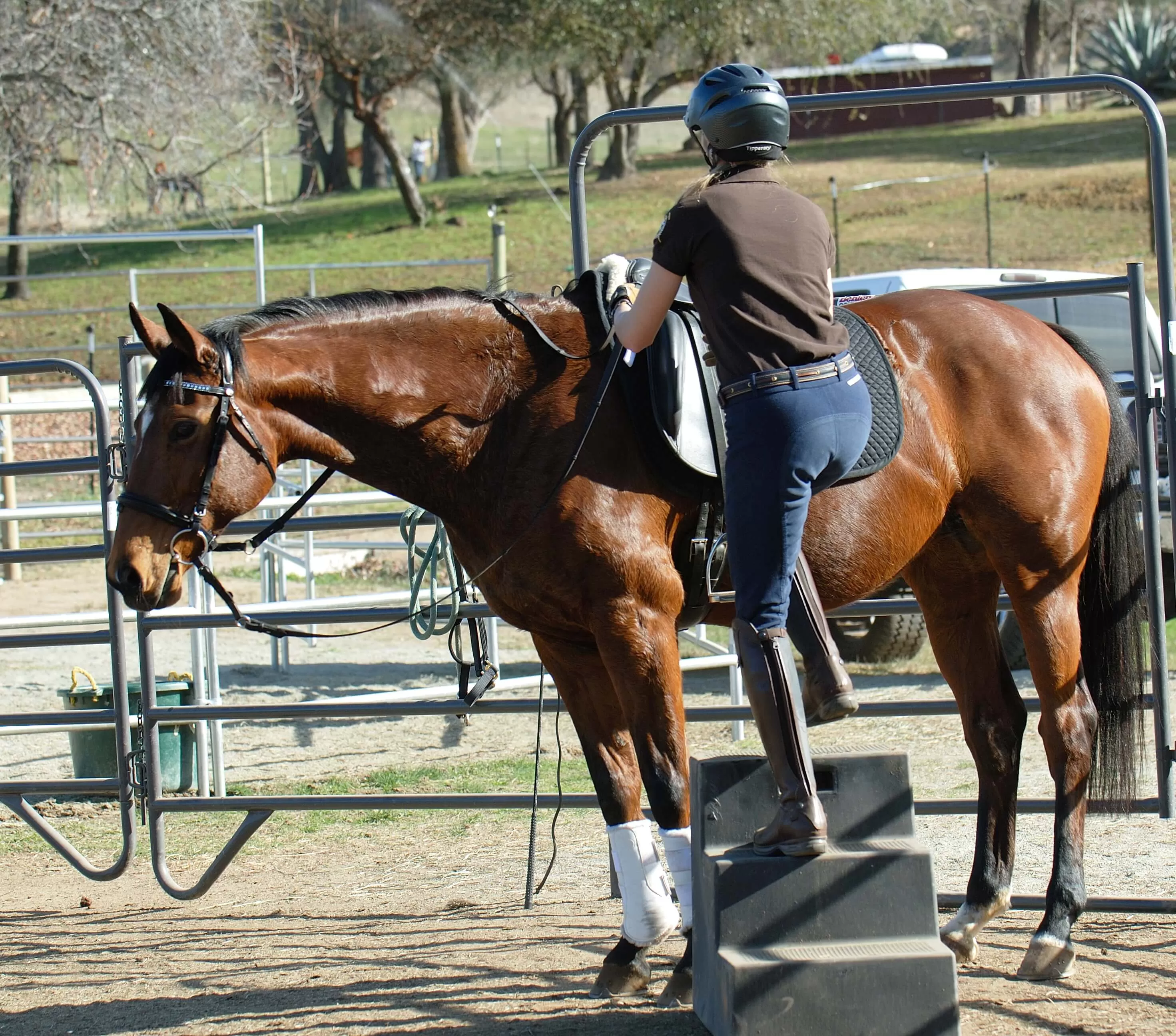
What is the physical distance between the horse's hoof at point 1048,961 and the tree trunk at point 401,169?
24.8 meters

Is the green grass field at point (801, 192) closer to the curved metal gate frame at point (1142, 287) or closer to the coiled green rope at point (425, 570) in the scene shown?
the coiled green rope at point (425, 570)

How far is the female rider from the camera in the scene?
2949 millimetres

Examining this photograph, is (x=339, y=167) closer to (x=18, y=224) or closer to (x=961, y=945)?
(x=18, y=224)

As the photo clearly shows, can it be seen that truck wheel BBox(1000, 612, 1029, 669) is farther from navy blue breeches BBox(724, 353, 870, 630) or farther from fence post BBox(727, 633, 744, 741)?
navy blue breeches BBox(724, 353, 870, 630)

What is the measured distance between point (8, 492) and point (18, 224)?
11074 millimetres

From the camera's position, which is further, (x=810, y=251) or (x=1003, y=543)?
(x=1003, y=543)

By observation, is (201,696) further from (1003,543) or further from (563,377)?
(1003,543)

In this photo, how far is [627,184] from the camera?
28.5 metres

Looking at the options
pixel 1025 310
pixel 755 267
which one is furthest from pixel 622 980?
pixel 1025 310

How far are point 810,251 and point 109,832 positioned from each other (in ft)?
15.0

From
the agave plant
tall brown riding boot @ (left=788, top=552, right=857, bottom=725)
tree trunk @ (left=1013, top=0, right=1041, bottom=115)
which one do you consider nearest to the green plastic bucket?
tall brown riding boot @ (left=788, top=552, right=857, bottom=725)

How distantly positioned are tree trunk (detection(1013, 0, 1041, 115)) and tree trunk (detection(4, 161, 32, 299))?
24110mm

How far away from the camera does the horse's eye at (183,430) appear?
3346 millimetres

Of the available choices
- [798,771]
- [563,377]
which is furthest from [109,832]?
[798,771]
